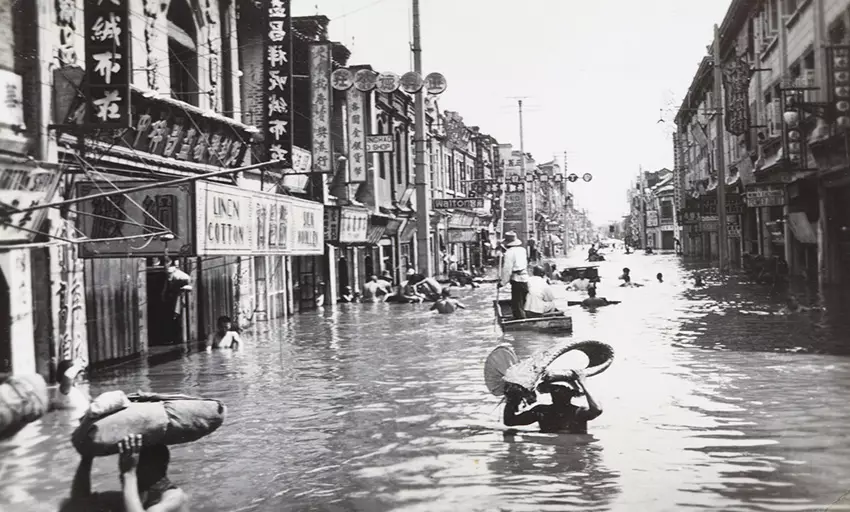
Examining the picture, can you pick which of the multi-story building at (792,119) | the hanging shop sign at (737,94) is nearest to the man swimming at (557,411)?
the multi-story building at (792,119)

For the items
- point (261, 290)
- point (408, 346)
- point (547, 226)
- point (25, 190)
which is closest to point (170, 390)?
point (25, 190)

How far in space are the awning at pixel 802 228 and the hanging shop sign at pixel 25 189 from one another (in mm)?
22172

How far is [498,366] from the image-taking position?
898 cm

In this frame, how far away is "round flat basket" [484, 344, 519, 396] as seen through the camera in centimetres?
892

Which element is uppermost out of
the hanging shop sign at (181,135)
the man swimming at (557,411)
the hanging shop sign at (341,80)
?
the hanging shop sign at (341,80)

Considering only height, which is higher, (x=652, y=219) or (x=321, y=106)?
(x=321, y=106)

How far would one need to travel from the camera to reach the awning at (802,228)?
2505cm

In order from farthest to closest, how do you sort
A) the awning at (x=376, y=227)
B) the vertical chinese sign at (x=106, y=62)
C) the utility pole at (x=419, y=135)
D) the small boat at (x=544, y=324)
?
the awning at (x=376, y=227)
the utility pole at (x=419, y=135)
the small boat at (x=544, y=324)
the vertical chinese sign at (x=106, y=62)

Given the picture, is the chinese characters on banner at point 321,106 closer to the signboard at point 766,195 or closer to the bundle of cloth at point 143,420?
the signboard at point 766,195

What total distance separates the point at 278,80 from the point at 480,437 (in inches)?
520

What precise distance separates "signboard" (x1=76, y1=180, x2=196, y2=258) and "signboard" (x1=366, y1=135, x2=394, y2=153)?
59.1 feet

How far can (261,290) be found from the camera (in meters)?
23.5

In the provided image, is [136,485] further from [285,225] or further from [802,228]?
[802,228]

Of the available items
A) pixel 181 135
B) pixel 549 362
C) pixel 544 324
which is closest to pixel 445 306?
pixel 544 324
